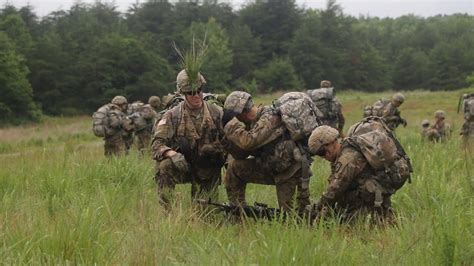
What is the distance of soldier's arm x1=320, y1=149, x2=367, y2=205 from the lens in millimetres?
4699

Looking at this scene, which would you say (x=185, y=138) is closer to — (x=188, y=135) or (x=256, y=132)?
(x=188, y=135)

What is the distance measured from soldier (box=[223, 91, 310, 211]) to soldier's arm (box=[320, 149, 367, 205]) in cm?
40

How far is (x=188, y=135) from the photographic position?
17.9 feet

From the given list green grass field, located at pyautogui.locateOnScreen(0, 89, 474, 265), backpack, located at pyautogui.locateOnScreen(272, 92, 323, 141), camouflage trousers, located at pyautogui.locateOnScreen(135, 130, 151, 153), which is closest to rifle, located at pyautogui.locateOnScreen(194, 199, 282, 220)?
green grass field, located at pyautogui.locateOnScreen(0, 89, 474, 265)

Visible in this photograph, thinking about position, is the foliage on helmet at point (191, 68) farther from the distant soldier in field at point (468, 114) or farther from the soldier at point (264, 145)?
the distant soldier in field at point (468, 114)

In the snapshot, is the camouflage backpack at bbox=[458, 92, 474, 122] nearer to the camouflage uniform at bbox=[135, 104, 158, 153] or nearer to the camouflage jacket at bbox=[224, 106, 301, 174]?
the camouflage uniform at bbox=[135, 104, 158, 153]

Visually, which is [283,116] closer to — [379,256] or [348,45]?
[379,256]

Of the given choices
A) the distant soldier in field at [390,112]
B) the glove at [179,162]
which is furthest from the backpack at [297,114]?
the distant soldier in field at [390,112]

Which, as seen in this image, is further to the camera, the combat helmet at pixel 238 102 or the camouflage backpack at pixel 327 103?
the camouflage backpack at pixel 327 103

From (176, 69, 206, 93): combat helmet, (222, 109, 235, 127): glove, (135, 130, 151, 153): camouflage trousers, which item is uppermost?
(176, 69, 206, 93): combat helmet

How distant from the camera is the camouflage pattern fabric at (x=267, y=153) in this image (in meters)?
5.07

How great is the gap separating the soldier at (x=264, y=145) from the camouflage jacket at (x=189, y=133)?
0.25m

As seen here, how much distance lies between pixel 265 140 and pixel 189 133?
769 mm

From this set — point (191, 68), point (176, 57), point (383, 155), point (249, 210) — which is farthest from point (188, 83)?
point (176, 57)
